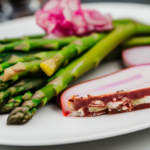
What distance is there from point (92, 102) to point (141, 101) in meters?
0.22

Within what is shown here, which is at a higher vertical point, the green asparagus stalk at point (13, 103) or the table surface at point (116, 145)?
the green asparagus stalk at point (13, 103)

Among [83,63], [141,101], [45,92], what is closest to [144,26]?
[83,63]

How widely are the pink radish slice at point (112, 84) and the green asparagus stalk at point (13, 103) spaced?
0.58ft

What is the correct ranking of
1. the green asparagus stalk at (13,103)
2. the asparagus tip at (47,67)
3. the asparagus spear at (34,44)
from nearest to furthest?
1. the green asparagus stalk at (13,103)
2. the asparagus tip at (47,67)
3. the asparagus spear at (34,44)

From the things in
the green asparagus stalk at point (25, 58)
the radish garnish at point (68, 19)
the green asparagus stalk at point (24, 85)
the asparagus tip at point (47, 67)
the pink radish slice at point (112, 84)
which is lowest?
the pink radish slice at point (112, 84)

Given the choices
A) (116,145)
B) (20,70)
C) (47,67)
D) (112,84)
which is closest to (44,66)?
(47,67)

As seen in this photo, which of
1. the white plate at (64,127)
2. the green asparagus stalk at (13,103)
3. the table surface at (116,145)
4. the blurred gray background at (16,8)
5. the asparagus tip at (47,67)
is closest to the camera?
the white plate at (64,127)

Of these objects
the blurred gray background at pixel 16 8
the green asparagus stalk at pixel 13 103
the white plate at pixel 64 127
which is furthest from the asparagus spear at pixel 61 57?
the blurred gray background at pixel 16 8

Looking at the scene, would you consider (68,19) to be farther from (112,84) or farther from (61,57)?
(112,84)

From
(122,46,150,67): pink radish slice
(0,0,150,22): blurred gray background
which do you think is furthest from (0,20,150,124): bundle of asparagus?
(0,0,150,22): blurred gray background

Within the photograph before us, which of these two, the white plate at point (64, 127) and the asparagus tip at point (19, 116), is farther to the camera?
the asparagus tip at point (19, 116)

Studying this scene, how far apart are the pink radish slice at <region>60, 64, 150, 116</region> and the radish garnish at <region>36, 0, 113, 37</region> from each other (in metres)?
0.58

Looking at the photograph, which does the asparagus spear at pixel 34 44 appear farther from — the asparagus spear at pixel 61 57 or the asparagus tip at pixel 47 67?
the asparagus tip at pixel 47 67

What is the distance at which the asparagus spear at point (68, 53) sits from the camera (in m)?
1.31
